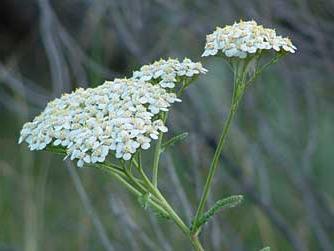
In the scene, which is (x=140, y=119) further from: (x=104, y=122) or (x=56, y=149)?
(x=56, y=149)

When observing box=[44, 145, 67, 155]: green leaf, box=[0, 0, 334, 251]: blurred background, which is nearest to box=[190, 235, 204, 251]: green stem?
box=[44, 145, 67, 155]: green leaf

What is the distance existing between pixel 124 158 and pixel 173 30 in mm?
2805

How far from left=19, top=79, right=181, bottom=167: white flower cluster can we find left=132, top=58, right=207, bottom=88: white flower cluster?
35 millimetres

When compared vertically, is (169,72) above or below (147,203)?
above

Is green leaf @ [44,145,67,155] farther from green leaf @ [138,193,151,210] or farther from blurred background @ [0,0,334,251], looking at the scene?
blurred background @ [0,0,334,251]

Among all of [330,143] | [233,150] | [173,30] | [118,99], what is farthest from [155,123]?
[330,143]

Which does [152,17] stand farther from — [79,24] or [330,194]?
[79,24]

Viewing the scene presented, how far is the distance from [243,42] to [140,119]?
31 centimetres

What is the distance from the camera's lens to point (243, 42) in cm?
200

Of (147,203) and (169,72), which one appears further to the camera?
(169,72)

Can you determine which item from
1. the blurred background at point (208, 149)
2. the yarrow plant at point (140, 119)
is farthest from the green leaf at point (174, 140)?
the blurred background at point (208, 149)

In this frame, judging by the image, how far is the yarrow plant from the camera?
6.14 ft

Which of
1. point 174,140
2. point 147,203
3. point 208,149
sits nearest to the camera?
point 147,203

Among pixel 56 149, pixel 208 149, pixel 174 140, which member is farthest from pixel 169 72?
pixel 208 149
